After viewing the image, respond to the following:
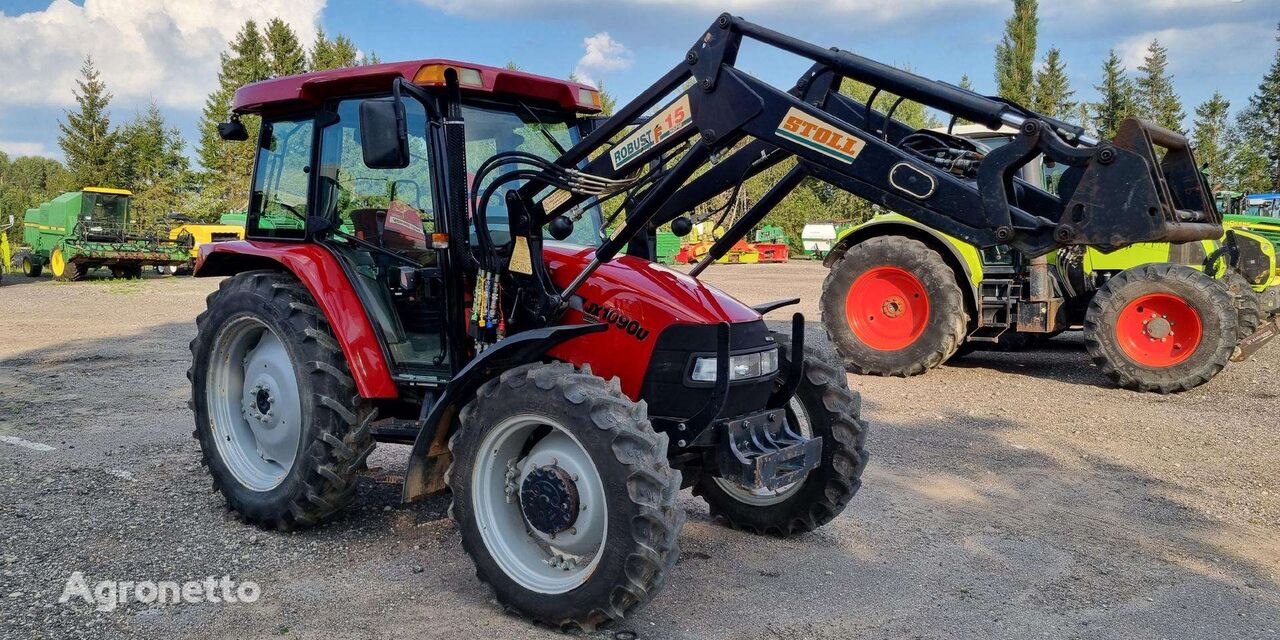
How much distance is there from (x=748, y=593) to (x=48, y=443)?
5.27m

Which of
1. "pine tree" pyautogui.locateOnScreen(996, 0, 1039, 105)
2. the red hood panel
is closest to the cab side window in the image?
the red hood panel

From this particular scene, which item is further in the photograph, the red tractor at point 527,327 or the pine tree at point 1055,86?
the pine tree at point 1055,86

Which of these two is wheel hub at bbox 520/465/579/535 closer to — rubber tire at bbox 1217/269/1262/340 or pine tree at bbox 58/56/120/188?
rubber tire at bbox 1217/269/1262/340

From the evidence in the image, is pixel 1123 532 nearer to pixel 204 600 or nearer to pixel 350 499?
pixel 350 499

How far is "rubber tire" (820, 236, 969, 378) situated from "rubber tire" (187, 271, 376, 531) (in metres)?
6.32

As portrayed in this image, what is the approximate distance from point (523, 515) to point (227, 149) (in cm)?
4386

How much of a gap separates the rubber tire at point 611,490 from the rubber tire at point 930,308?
6.44 m

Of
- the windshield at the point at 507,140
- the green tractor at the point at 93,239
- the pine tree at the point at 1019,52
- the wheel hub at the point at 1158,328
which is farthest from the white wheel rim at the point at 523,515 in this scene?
the pine tree at the point at 1019,52

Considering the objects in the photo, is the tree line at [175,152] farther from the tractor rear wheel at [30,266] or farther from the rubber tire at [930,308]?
the rubber tire at [930,308]

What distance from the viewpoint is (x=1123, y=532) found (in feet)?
15.7

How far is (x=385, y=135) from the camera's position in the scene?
12.7ft

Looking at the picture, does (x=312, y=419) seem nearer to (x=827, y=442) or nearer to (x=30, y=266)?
(x=827, y=442)

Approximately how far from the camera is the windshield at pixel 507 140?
14.4ft

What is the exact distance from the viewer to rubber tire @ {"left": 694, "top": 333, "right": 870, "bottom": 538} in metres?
4.34
